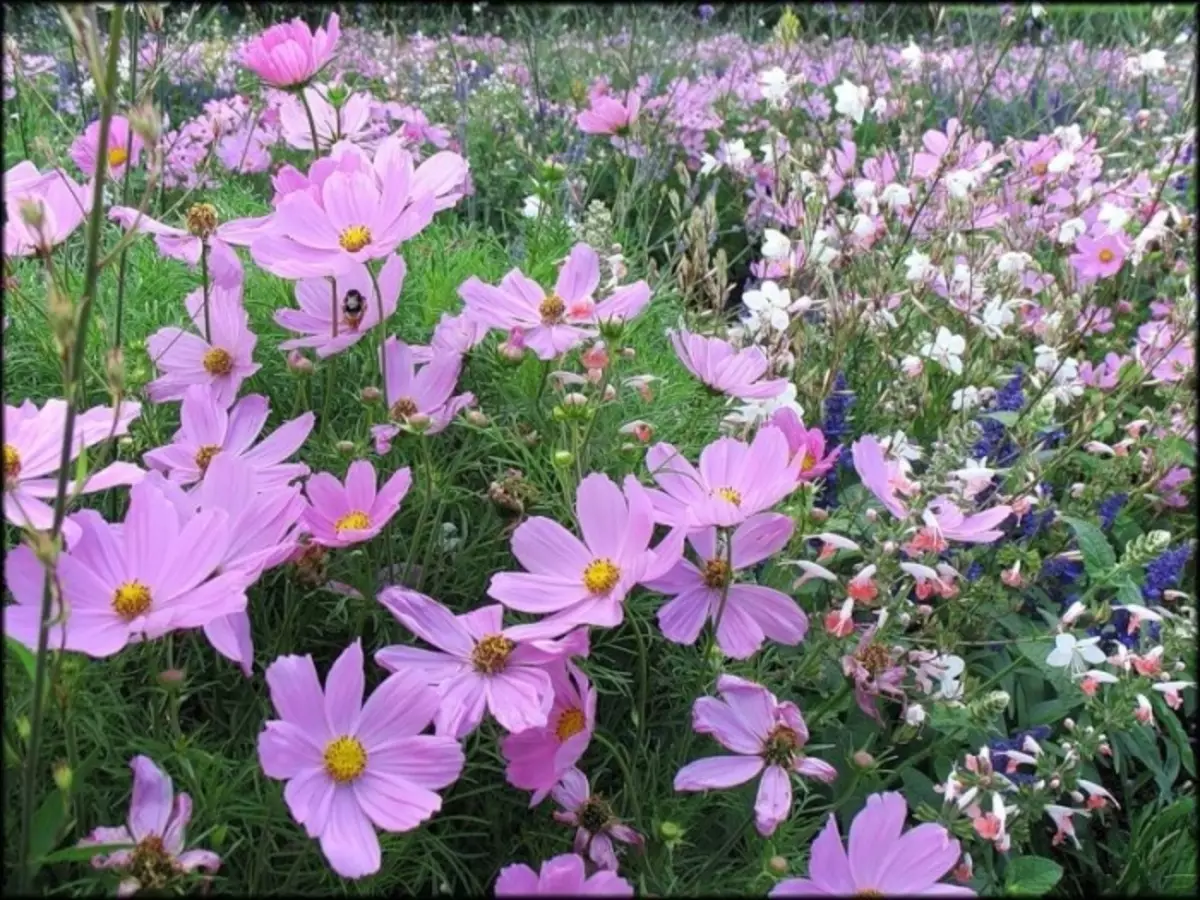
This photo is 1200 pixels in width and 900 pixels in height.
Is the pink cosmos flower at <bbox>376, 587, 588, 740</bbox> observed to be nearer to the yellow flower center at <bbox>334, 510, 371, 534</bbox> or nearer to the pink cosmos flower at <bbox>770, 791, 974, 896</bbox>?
the yellow flower center at <bbox>334, 510, 371, 534</bbox>

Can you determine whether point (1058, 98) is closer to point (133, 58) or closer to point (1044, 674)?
point (1044, 674)

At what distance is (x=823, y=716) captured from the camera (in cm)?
103

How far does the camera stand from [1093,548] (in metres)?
1.31

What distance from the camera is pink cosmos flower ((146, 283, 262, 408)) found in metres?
1.08

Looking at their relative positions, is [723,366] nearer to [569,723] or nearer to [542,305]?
[542,305]

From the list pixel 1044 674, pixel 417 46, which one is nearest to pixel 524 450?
pixel 1044 674

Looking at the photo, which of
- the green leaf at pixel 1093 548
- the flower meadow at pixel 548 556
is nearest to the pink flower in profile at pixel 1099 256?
the flower meadow at pixel 548 556

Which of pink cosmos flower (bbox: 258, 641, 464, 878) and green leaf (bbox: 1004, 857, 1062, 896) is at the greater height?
pink cosmos flower (bbox: 258, 641, 464, 878)

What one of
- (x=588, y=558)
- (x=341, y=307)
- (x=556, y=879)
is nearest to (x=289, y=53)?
(x=341, y=307)

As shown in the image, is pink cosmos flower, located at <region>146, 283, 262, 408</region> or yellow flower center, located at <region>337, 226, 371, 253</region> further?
pink cosmos flower, located at <region>146, 283, 262, 408</region>

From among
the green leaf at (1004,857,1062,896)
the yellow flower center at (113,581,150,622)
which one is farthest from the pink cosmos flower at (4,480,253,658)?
the green leaf at (1004,857,1062,896)

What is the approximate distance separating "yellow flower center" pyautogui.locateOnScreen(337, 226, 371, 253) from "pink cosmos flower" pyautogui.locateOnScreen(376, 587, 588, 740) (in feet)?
0.97

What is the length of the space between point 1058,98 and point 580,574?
327 centimetres

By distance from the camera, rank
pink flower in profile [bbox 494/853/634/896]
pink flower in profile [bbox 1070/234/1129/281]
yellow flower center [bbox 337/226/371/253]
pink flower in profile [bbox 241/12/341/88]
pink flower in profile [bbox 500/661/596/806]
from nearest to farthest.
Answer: pink flower in profile [bbox 494/853/634/896] < pink flower in profile [bbox 500/661/596/806] < yellow flower center [bbox 337/226/371/253] < pink flower in profile [bbox 241/12/341/88] < pink flower in profile [bbox 1070/234/1129/281]
